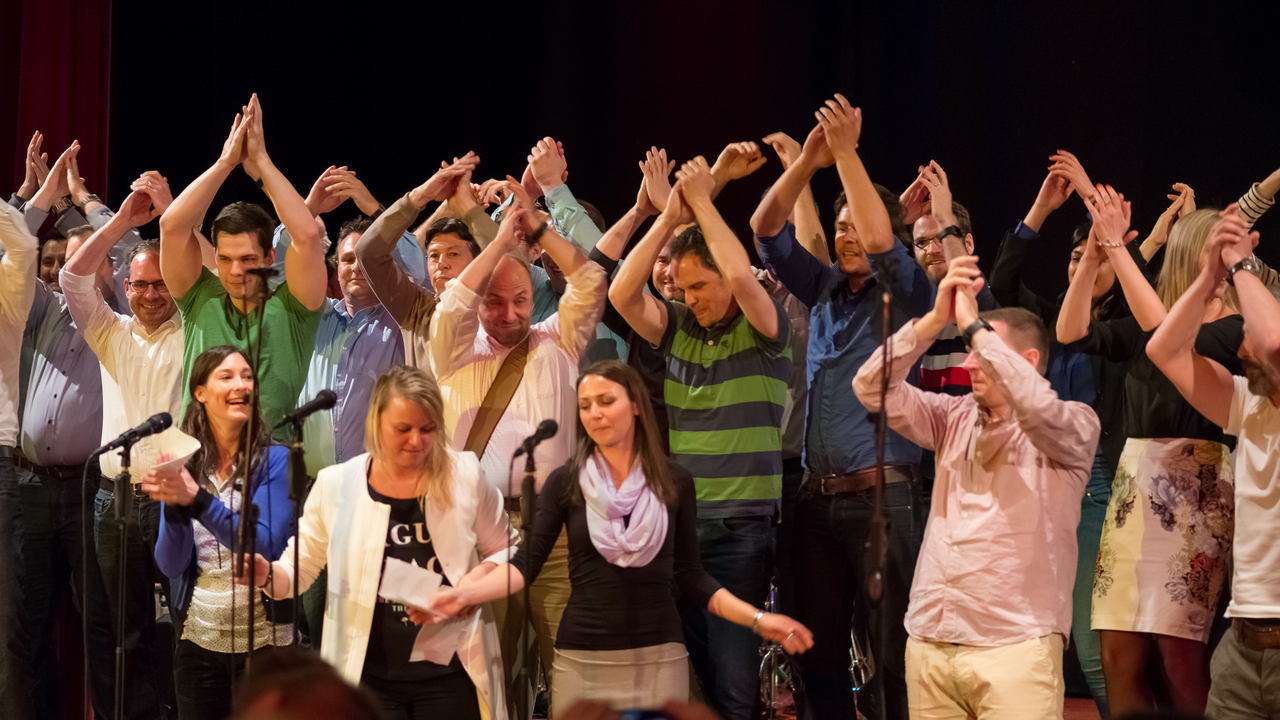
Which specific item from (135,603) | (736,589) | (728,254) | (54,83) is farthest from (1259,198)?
(54,83)

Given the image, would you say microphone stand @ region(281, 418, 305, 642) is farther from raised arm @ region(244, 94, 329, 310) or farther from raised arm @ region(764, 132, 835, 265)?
raised arm @ region(764, 132, 835, 265)

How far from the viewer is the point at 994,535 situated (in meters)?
2.78

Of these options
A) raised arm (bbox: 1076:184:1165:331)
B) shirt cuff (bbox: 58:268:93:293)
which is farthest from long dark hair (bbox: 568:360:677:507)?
shirt cuff (bbox: 58:268:93:293)

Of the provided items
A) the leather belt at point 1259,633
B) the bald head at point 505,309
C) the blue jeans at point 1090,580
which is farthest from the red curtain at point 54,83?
the leather belt at point 1259,633

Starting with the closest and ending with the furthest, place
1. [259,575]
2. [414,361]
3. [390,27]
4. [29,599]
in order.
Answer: [259,575]
[414,361]
[29,599]
[390,27]

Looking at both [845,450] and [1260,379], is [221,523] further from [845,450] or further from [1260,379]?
[1260,379]

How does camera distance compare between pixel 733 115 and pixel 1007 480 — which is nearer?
pixel 1007 480

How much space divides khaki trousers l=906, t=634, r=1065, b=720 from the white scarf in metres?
0.69

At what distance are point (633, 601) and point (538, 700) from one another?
7.97ft

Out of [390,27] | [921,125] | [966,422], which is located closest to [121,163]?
[390,27]

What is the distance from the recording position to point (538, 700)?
17.0 ft

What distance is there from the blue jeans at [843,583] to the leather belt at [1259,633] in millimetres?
847

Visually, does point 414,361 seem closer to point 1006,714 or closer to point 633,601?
point 633,601

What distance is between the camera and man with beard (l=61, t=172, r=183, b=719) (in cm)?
397
